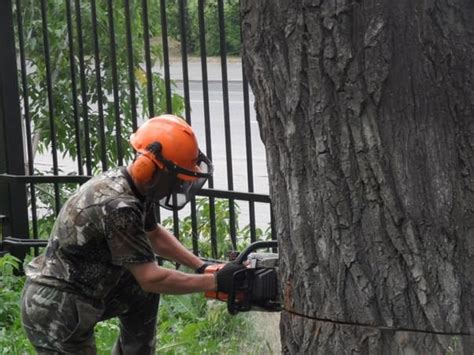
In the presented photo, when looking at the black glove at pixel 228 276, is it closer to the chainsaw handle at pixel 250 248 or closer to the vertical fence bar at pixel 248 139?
the chainsaw handle at pixel 250 248

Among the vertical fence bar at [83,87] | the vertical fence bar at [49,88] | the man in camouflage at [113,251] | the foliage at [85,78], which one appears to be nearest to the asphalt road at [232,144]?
the foliage at [85,78]

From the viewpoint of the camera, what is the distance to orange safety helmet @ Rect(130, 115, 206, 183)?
13.9 ft

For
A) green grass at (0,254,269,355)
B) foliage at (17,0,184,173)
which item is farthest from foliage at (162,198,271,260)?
foliage at (17,0,184,173)

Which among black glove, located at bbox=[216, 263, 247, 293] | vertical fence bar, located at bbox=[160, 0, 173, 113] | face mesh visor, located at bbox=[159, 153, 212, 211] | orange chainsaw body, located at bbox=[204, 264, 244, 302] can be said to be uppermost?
vertical fence bar, located at bbox=[160, 0, 173, 113]

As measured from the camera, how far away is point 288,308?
325 cm

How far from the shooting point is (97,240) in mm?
4387

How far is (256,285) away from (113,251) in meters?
0.61

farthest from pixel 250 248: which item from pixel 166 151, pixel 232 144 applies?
pixel 232 144

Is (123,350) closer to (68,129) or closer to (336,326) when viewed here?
(336,326)

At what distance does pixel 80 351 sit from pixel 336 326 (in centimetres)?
188

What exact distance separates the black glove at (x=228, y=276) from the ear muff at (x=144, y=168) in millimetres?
478

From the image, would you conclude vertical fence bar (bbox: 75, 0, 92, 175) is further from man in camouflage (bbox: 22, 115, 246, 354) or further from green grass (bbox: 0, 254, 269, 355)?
man in camouflage (bbox: 22, 115, 246, 354)

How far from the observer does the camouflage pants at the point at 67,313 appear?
452 centimetres

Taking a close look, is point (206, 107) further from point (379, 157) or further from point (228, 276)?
A: point (379, 157)
